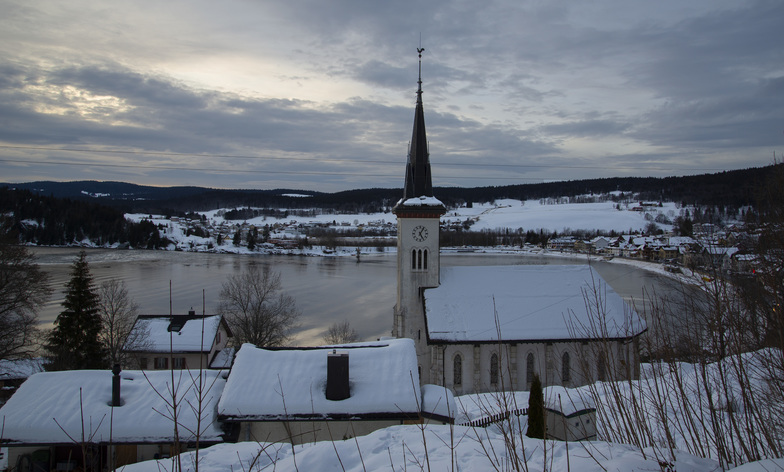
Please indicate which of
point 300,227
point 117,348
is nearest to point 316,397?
point 117,348

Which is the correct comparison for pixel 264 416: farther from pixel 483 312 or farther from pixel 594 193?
pixel 594 193

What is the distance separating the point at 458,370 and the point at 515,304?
3.09 m

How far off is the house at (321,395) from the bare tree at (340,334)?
11.0 meters

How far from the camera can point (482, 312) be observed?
1599 centimetres

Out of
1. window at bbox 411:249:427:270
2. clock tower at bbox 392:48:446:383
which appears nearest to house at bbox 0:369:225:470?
clock tower at bbox 392:48:446:383

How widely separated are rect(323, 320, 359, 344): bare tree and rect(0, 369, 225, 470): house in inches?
472

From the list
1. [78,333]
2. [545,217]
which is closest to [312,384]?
[78,333]

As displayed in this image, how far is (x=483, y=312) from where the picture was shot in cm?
1598

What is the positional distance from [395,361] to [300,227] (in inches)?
4943

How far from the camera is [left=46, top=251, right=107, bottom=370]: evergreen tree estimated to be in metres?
14.7

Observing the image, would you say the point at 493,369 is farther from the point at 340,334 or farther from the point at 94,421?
the point at 94,421

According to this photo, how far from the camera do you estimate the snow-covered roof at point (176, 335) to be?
16969 millimetres

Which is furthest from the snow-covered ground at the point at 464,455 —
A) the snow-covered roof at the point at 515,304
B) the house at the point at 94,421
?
the snow-covered roof at the point at 515,304

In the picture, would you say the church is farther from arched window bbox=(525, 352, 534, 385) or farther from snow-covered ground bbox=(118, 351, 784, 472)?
snow-covered ground bbox=(118, 351, 784, 472)
